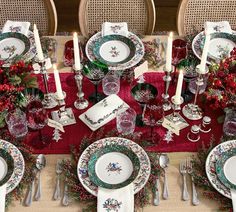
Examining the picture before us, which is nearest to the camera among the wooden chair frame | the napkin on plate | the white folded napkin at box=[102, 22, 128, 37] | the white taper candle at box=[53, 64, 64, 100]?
the white taper candle at box=[53, 64, 64, 100]

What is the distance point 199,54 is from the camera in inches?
79.5

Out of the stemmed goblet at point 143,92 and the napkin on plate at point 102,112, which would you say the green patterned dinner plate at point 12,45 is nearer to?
the napkin on plate at point 102,112

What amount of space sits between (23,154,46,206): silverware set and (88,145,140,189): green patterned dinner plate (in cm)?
19

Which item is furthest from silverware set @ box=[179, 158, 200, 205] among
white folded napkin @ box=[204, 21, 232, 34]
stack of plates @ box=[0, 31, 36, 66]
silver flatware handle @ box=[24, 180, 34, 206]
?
stack of plates @ box=[0, 31, 36, 66]

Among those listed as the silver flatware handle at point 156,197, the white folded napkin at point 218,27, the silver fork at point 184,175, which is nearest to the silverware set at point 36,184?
the silver flatware handle at point 156,197

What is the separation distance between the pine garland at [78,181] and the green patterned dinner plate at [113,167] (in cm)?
6

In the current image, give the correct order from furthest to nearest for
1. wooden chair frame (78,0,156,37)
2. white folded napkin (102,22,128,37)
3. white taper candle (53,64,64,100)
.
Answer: wooden chair frame (78,0,156,37), white folded napkin (102,22,128,37), white taper candle (53,64,64,100)

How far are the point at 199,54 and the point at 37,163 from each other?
92cm

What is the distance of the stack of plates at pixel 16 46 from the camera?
2.03 metres

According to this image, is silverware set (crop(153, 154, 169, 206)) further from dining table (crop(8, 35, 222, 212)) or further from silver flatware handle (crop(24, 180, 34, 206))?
silver flatware handle (crop(24, 180, 34, 206))

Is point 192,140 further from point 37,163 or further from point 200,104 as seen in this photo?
point 37,163

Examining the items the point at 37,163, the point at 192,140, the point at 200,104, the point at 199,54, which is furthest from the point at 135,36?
the point at 37,163

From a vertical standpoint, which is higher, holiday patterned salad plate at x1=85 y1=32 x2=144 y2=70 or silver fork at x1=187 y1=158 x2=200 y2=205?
holiday patterned salad plate at x1=85 y1=32 x2=144 y2=70

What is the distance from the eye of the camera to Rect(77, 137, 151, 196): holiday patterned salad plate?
1575 millimetres
